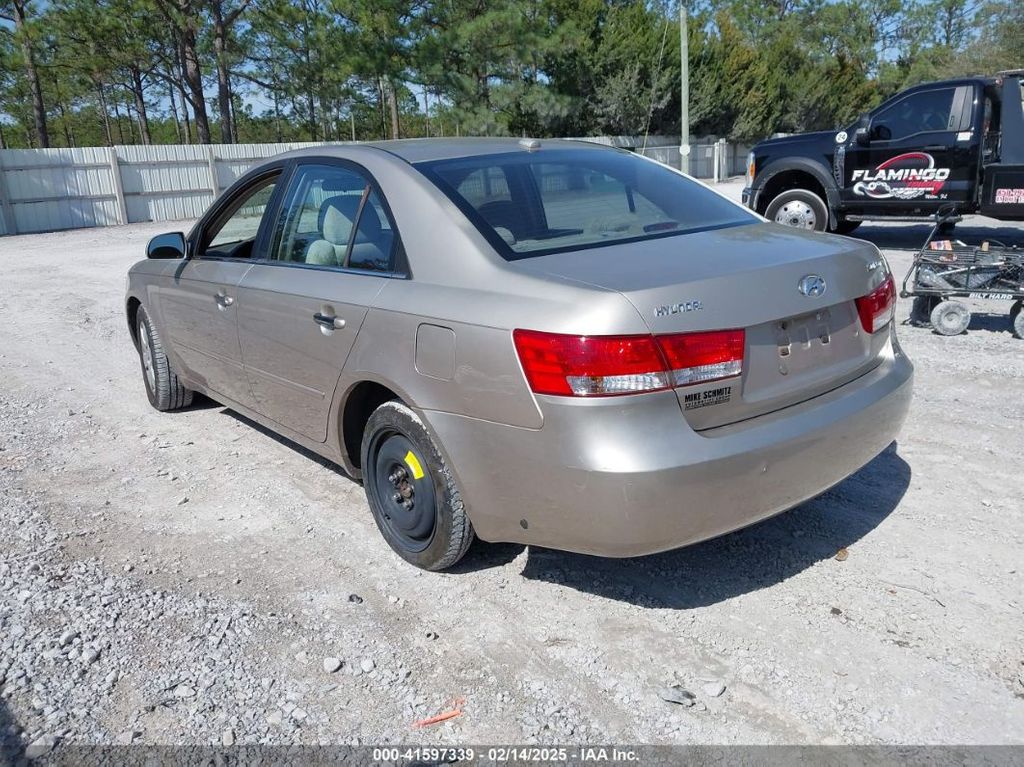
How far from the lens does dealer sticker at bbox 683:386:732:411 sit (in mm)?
2746

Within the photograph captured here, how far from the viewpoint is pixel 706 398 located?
2775 mm

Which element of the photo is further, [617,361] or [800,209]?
[800,209]

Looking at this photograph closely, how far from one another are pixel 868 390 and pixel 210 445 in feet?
12.0

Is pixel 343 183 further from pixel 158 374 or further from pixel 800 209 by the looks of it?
pixel 800 209

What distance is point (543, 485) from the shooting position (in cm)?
283

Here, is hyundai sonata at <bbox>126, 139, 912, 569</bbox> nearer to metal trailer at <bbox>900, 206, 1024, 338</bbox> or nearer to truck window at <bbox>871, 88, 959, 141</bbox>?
metal trailer at <bbox>900, 206, 1024, 338</bbox>

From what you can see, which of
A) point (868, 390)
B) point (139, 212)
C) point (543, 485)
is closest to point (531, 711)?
point (543, 485)

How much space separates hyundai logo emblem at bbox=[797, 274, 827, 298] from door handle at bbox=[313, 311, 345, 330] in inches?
69.6

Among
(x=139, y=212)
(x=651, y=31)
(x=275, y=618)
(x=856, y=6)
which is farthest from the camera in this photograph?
(x=856, y=6)

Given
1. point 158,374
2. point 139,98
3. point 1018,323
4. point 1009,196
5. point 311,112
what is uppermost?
point 139,98

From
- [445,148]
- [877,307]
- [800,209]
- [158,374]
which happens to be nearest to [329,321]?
[445,148]

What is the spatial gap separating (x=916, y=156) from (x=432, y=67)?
63.9 feet

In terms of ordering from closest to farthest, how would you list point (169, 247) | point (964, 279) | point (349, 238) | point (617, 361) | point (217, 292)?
point (617, 361) < point (349, 238) < point (217, 292) < point (169, 247) < point (964, 279)

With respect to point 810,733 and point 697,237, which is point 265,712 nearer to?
point 810,733
